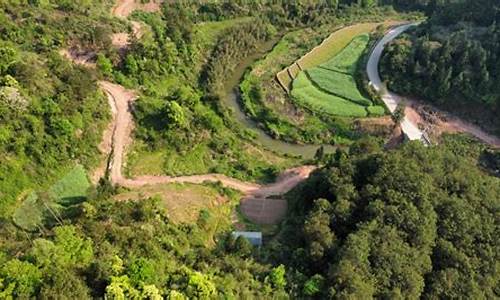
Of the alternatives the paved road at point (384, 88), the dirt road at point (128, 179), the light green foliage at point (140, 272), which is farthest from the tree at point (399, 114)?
the light green foliage at point (140, 272)

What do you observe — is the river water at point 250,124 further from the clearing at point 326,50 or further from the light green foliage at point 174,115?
the light green foliage at point 174,115

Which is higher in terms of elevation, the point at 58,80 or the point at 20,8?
the point at 20,8

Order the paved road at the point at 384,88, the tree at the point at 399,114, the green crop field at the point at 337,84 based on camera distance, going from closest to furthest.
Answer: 1. the tree at the point at 399,114
2. the paved road at the point at 384,88
3. the green crop field at the point at 337,84

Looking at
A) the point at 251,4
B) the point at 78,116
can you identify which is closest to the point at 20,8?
the point at 78,116

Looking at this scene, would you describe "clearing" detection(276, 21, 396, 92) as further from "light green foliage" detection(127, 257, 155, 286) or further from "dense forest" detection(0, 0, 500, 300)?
"light green foliage" detection(127, 257, 155, 286)

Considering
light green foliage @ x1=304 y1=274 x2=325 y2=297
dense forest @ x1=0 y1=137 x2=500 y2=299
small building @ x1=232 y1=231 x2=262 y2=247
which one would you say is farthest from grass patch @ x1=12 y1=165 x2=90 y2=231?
light green foliage @ x1=304 y1=274 x2=325 y2=297

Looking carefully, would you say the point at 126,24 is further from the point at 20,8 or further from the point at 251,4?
the point at 251,4

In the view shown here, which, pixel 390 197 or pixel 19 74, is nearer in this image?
pixel 390 197
